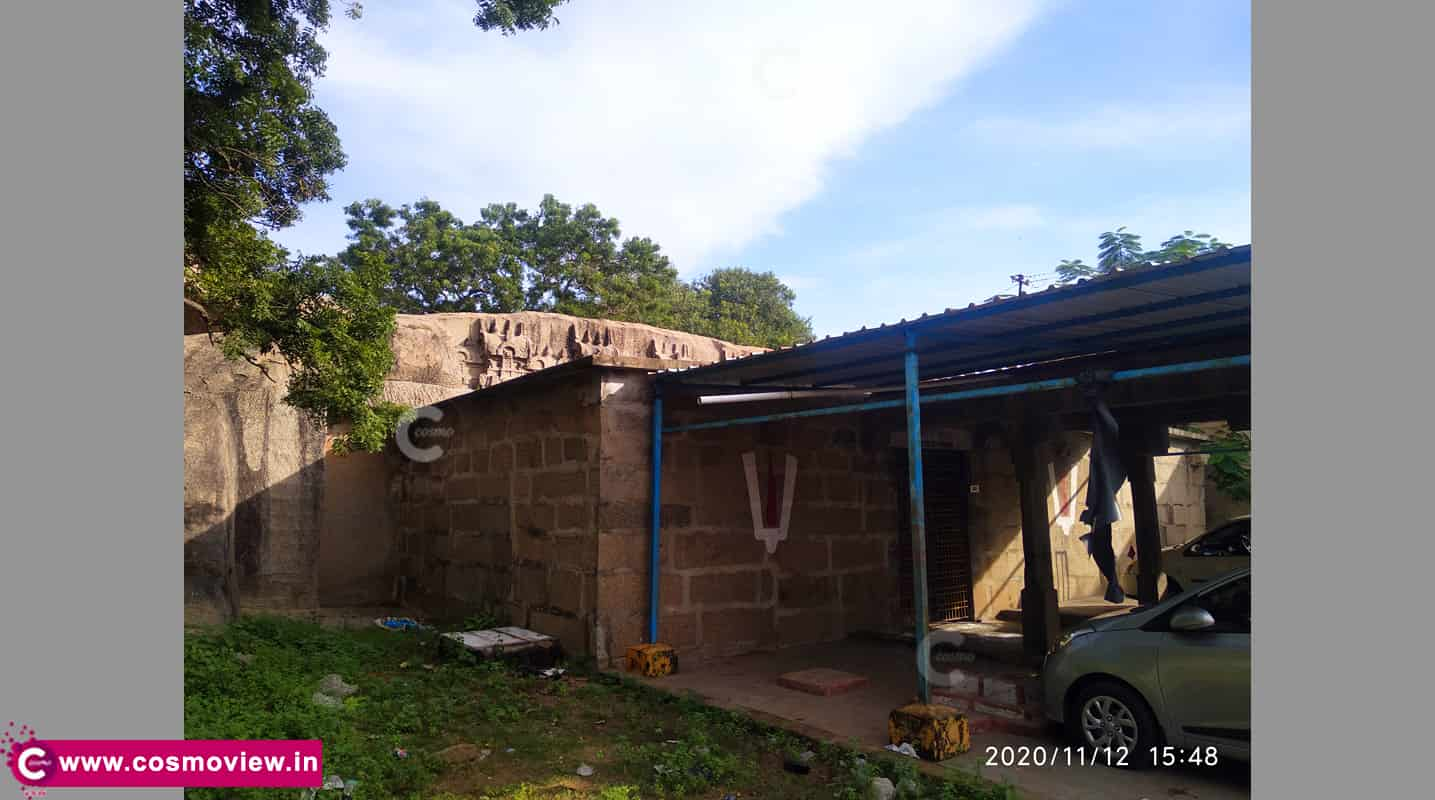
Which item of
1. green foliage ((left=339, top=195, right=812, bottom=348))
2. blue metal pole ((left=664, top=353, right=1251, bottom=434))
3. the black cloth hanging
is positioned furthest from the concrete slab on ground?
green foliage ((left=339, top=195, right=812, bottom=348))

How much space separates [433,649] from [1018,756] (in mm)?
5288

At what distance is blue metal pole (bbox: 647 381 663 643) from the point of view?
780cm

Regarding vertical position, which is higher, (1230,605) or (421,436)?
(421,436)

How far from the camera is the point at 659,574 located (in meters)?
7.93

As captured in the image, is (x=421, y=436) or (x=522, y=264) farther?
(x=522, y=264)

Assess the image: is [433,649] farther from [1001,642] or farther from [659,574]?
[1001,642]

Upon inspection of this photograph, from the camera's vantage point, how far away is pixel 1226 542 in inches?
425

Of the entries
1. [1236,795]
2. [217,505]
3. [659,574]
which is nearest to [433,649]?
[659,574]

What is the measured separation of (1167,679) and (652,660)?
3975 mm

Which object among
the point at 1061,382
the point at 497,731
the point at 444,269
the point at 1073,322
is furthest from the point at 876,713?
the point at 444,269

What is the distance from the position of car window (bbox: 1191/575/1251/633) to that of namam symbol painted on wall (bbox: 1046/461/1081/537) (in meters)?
7.39

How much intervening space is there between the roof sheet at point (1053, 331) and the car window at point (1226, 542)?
5193mm

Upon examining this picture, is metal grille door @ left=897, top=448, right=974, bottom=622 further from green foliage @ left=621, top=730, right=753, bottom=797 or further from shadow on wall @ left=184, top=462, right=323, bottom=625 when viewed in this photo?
shadow on wall @ left=184, top=462, right=323, bottom=625
